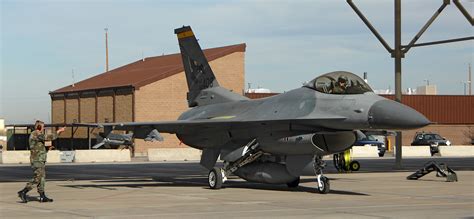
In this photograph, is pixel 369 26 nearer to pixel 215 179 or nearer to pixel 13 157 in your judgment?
pixel 215 179

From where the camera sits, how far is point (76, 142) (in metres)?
67.6

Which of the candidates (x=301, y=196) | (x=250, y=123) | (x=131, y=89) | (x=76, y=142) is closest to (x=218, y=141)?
(x=250, y=123)

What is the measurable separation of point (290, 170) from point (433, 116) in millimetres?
54747

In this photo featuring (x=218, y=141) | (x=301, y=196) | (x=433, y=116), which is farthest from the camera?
(x=433, y=116)

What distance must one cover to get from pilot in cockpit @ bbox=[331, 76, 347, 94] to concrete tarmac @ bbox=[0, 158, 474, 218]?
8.14 feet

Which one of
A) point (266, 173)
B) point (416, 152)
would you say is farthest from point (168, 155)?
point (266, 173)

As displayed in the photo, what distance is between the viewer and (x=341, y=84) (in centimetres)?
1928

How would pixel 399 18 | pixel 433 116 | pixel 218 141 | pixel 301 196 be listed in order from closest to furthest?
pixel 301 196 → pixel 218 141 → pixel 399 18 → pixel 433 116

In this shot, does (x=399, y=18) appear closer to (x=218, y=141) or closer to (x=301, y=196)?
(x=218, y=141)

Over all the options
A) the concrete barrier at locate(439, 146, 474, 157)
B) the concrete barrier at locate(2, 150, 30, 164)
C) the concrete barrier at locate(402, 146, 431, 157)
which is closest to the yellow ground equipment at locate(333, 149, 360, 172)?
the concrete barrier at locate(2, 150, 30, 164)

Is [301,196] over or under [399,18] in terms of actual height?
under

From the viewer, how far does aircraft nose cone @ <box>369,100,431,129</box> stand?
58.3 ft

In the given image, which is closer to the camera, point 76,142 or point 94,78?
point 76,142

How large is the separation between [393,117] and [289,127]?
3.18 m
